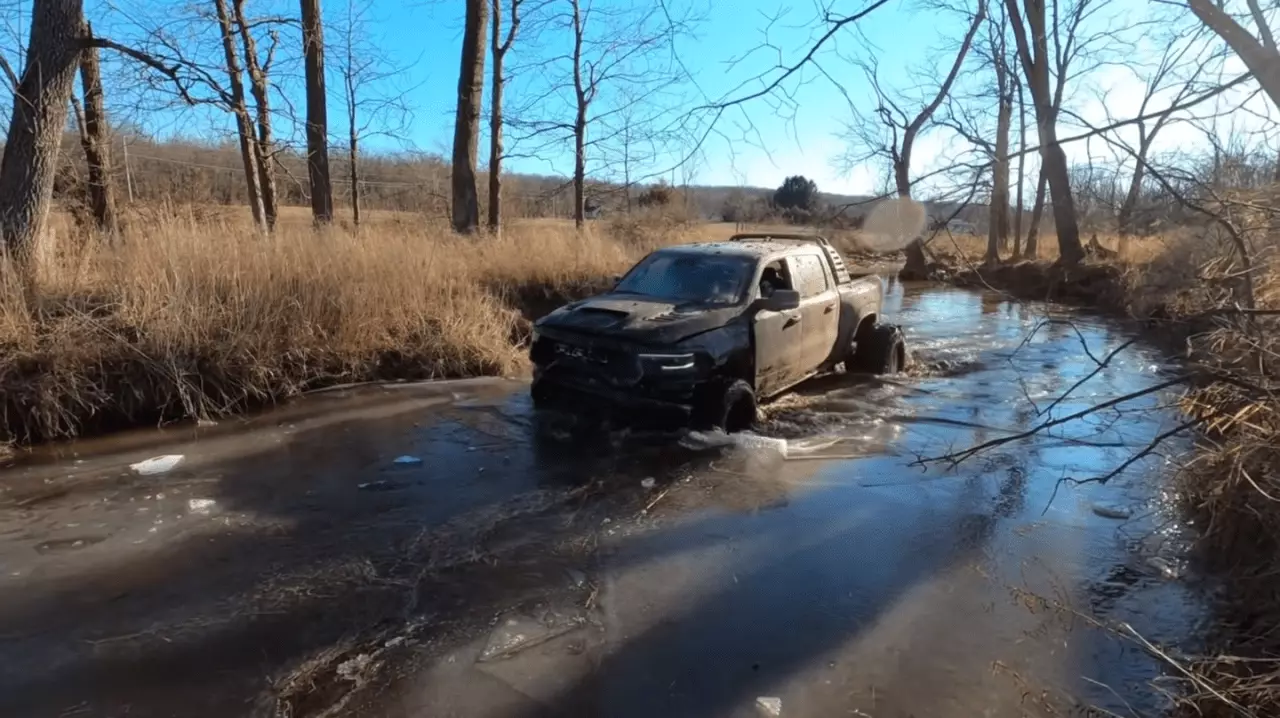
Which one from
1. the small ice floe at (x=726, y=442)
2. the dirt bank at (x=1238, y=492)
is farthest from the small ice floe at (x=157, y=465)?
the dirt bank at (x=1238, y=492)

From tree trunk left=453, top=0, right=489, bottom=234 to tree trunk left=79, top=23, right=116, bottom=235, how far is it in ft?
19.0

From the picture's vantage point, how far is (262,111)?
12.3 m

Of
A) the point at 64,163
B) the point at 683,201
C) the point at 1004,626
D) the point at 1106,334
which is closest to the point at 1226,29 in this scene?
the point at 1004,626

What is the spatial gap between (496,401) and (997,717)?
6.05 metres

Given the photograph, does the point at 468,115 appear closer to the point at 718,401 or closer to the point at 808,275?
the point at 808,275

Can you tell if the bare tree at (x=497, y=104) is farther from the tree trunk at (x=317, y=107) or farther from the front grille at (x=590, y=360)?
the front grille at (x=590, y=360)

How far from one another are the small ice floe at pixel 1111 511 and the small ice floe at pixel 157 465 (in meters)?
7.01

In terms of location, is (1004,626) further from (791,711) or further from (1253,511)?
(1253,511)

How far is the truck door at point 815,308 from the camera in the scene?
790 centimetres

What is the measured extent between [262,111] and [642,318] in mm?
9066

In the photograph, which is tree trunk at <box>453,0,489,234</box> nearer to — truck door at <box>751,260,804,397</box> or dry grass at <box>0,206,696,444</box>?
dry grass at <box>0,206,696,444</box>

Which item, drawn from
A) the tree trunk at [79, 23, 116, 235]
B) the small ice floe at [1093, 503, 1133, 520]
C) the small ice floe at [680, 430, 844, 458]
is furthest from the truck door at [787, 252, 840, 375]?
the tree trunk at [79, 23, 116, 235]

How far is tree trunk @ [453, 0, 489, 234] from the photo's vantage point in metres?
14.9

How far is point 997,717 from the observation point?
3166 mm
